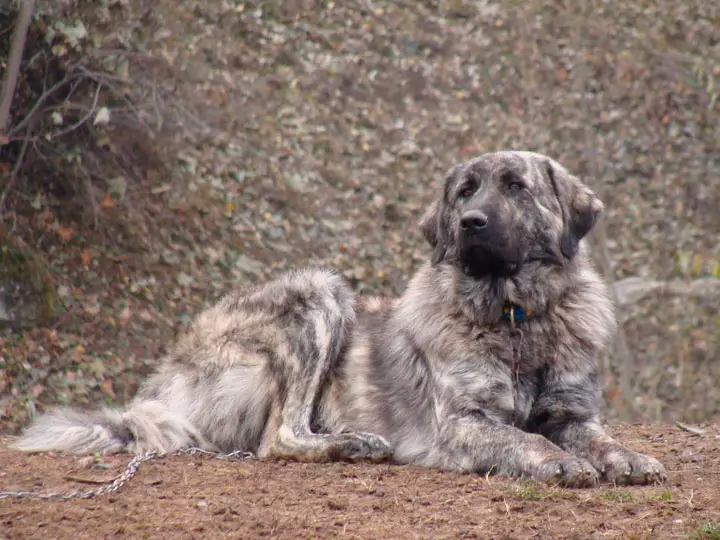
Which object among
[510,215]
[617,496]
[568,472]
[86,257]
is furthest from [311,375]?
[86,257]

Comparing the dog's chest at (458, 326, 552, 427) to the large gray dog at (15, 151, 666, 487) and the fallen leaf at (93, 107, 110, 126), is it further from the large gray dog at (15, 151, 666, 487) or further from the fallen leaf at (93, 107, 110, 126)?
the fallen leaf at (93, 107, 110, 126)

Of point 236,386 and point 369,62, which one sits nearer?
point 236,386

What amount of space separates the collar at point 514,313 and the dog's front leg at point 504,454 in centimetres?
60

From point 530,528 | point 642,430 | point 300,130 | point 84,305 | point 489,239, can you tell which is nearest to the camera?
point 530,528

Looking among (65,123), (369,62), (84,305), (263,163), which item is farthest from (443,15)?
A: (84,305)

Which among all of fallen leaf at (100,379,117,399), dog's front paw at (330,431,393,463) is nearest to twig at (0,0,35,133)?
fallen leaf at (100,379,117,399)

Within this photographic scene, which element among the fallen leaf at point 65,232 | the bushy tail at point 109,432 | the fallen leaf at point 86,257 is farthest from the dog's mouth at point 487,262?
the fallen leaf at point 65,232

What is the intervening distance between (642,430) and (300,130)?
228 inches

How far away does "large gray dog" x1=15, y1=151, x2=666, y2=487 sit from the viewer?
4.84 meters

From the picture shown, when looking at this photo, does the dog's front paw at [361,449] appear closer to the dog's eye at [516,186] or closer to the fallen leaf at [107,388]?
the dog's eye at [516,186]

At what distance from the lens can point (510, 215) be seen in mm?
4941

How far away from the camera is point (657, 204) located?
11.6 m

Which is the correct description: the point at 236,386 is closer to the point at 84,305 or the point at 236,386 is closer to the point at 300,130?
the point at 84,305

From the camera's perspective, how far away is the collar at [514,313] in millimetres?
5039
